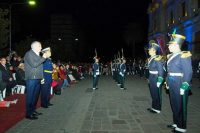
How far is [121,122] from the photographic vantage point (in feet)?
29.5

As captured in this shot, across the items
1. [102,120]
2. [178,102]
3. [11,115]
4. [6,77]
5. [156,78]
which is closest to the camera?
[178,102]

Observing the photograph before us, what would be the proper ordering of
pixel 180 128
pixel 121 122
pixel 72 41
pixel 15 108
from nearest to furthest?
pixel 180 128 < pixel 121 122 < pixel 15 108 < pixel 72 41

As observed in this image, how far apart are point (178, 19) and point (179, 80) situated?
37469 mm

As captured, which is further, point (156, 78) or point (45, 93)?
point (45, 93)

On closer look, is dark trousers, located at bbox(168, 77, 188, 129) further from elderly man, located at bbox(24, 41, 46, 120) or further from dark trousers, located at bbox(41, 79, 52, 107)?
dark trousers, located at bbox(41, 79, 52, 107)


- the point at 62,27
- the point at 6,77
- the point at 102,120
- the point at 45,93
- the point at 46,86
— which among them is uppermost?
the point at 62,27

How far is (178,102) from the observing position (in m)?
7.93

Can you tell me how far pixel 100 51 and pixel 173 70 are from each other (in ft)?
261

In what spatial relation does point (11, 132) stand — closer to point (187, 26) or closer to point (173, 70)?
point (173, 70)

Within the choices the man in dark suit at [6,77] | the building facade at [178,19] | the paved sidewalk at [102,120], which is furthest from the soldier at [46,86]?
the building facade at [178,19]

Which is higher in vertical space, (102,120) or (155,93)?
(155,93)

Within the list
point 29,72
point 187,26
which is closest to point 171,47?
point 29,72

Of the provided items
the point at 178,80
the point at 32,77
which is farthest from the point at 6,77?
the point at 178,80

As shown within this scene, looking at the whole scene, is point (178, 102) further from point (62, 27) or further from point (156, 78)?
point (62, 27)
